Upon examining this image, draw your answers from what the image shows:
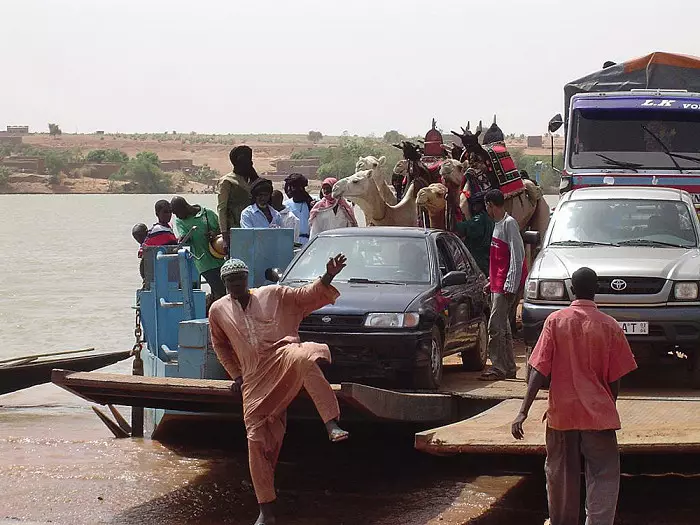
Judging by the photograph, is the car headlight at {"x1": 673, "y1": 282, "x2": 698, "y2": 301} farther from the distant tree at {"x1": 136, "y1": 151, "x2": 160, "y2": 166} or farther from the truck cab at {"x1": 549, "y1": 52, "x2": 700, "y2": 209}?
the distant tree at {"x1": 136, "y1": 151, "x2": 160, "y2": 166}

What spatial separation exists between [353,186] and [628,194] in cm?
374

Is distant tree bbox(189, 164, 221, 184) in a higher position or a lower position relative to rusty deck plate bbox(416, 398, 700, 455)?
lower

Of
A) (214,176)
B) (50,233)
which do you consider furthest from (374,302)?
(214,176)

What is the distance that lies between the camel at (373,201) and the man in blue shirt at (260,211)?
84.6 inches

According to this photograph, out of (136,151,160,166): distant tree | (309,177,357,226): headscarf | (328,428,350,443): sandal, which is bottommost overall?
(136,151,160,166): distant tree

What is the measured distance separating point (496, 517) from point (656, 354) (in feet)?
7.52

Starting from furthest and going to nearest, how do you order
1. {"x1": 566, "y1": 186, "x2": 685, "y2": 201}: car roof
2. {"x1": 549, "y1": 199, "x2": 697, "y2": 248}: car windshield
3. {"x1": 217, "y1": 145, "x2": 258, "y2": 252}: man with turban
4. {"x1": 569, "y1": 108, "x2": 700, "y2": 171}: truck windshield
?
{"x1": 569, "y1": 108, "x2": 700, "y2": 171}: truck windshield, {"x1": 217, "y1": 145, "x2": 258, "y2": 252}: man with turban, {"x1": 566, "y1": 186, "x2": 685, "y2": 201}: car roof, {"x1": 549, "y1": 199, "x2": 697, "y2": 248}: car windshield

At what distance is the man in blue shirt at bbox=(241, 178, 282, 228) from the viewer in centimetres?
1324

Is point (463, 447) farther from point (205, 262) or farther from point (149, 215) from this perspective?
point (149, 215)

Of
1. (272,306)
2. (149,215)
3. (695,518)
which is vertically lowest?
(149,215)

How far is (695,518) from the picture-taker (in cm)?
972

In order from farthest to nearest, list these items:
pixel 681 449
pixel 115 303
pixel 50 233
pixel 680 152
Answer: pixel 50 233 → pixel 115 303 → pixel 680 152 → pixel 681 449

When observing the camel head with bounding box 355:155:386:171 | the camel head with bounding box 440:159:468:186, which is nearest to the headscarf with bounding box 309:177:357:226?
the camel head with bounding box 355:155:386:171

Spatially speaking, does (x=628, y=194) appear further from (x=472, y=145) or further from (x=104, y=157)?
(x=104, y=157)
